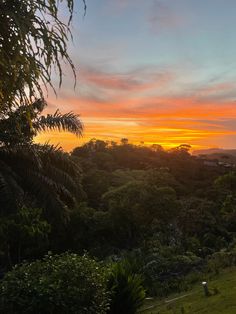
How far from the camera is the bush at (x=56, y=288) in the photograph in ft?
25.0

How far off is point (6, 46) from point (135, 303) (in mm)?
7418

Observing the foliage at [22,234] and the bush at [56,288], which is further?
the foliage at [22,234]

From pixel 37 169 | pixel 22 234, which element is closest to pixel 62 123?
pixel 37 169

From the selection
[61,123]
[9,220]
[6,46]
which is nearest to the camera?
[6,46]

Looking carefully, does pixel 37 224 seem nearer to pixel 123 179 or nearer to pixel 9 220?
pixel 9 220

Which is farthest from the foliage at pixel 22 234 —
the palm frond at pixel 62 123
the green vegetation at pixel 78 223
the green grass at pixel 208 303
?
the green grass at pixel 208 303

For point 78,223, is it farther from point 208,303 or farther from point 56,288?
point 56,288

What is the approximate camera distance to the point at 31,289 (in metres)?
7.75

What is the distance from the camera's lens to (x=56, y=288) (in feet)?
25.1

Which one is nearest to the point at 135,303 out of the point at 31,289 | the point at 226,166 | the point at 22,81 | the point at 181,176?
the point at 31,289

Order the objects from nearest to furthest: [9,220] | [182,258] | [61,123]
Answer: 1. [61,123]
2. [182,258]
3. [9,220]

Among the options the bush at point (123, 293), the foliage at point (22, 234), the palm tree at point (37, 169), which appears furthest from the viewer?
the foliage at point (22, 234)

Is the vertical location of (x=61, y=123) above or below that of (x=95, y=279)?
above

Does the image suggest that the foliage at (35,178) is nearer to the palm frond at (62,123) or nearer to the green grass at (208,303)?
the palm frond at (62,123)
